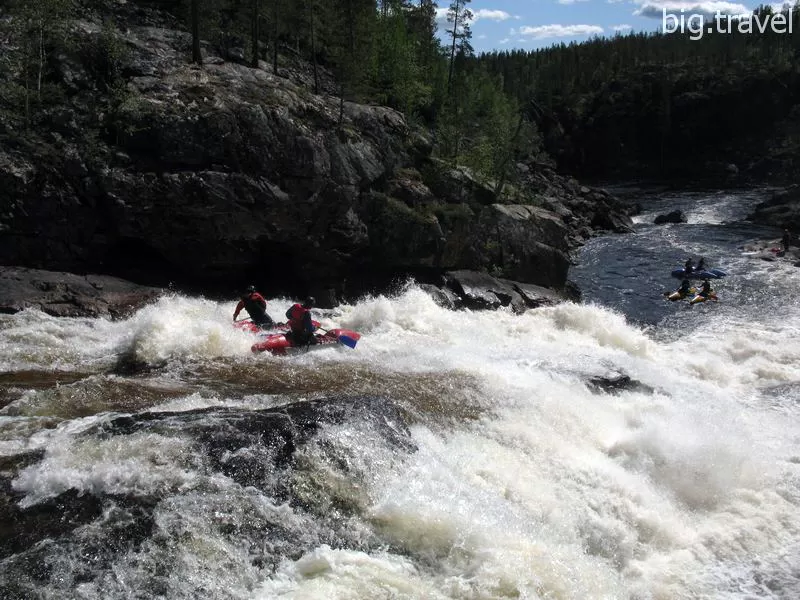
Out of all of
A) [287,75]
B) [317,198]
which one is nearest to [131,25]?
[287,75]

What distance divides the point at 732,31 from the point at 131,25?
367 feet

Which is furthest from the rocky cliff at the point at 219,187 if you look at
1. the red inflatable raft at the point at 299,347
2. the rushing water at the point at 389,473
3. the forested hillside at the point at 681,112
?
the forested hillside at the point at 681,112

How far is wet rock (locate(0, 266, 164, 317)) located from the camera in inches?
559

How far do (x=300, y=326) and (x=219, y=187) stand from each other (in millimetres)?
5821

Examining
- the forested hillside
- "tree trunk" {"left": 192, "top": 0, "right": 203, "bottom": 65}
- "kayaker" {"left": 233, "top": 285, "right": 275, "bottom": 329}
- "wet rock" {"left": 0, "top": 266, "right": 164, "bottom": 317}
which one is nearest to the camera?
"wet rock" {"left": 0, "top": 266, "right": 164, "bottom": 317}

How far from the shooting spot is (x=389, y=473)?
786 cm

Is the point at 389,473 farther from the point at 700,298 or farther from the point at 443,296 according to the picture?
the point at 700,298

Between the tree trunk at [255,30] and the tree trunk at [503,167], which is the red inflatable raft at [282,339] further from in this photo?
the tree trunk at [503,167]

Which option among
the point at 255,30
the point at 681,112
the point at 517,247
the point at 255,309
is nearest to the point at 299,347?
the point at 255,309

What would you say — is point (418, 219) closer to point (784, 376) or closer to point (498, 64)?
point (784, 376)

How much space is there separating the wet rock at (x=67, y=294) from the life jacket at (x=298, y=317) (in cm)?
470

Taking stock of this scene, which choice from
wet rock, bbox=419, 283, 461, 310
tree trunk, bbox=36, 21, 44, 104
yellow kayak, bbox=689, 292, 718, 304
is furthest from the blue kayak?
tree trunk, bbox=36, 21, 44, 104

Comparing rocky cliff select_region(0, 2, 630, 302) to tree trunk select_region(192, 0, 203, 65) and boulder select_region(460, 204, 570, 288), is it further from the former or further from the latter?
tree trunk select_region(192, 0, 203, 65)

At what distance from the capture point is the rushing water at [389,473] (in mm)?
6195
